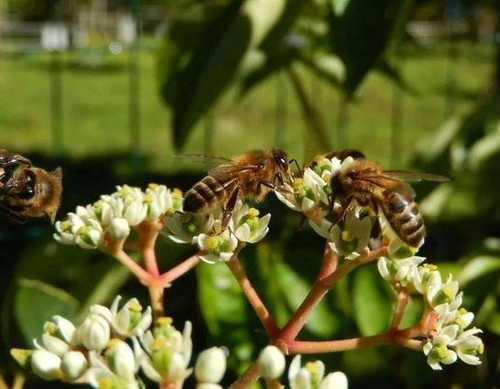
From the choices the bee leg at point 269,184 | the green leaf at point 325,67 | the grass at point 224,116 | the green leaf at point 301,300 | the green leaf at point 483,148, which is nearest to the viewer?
the bee leg at point 269,184

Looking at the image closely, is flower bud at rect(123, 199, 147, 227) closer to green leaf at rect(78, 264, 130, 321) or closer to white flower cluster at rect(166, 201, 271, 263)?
white flower cluster at rect(166, 201, 271, 263)

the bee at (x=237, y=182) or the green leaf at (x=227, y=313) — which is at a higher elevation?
the bee at (x=237, y=182)

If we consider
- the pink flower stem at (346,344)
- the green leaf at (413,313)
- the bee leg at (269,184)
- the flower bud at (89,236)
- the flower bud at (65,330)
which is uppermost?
the bee leg at (269,184)

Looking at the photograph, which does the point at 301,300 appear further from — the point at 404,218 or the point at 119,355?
the point at 119,355

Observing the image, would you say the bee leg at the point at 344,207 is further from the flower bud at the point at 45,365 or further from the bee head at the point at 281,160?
the flower bud at the point at 45,365

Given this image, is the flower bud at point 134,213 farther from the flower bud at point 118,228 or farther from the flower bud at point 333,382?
the flower bud at point 333,382

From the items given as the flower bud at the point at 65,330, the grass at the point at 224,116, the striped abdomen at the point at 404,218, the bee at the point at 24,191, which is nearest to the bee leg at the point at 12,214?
the bee at the point at 24,191

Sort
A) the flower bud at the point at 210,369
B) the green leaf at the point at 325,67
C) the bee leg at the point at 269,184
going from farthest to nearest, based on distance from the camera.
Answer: the green leaf at the point at 325,67 → the bee leg at the point at 269,184 → the flower bud at the point at 210,369

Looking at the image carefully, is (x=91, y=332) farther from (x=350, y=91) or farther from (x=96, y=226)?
(x=350, y=91)

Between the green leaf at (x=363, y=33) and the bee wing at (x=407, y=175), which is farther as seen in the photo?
the green leaf at (x=363, y=33)
